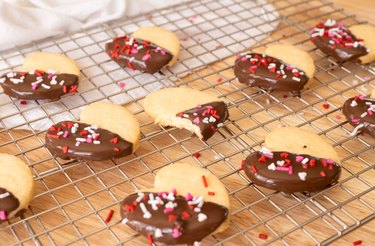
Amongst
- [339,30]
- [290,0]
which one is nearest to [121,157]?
[339,30]

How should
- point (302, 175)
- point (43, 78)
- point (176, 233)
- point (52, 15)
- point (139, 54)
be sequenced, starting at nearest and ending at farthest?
point (176, 233)
point (302, 175)
point (43, 78)
point (139, 54)
point (52, 15)

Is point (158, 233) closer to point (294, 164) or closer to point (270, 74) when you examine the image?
point (294, 164)

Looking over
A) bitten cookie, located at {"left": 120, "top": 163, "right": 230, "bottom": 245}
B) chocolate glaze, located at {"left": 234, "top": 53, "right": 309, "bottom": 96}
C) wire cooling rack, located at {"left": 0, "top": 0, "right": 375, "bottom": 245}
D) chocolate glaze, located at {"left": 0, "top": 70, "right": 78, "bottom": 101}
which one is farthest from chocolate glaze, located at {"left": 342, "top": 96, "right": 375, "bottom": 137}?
chocolate glaze, located at {"left": 0, "top": 70, "right": 78, "bottom": 101}

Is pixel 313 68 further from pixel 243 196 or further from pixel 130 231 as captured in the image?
pixel 130 231

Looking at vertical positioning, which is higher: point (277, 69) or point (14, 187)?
point (277, 69)

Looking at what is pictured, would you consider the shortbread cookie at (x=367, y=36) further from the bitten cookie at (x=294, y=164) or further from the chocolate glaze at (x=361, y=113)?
the bitten cookie at (x=294, y=164)

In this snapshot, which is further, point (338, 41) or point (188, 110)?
point (338, 41)

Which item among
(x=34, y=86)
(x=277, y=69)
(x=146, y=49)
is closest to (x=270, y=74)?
(x=277, y=69)

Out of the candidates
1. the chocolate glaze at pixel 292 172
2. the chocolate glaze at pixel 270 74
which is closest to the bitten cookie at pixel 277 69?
the chocolate glaze at pixel 270 74
